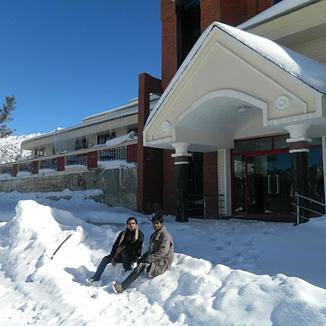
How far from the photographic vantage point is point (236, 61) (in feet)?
36.1

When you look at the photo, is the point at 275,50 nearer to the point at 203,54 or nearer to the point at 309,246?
the point at 203,54

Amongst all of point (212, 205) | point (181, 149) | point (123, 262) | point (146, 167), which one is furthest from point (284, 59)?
point (146, 167)

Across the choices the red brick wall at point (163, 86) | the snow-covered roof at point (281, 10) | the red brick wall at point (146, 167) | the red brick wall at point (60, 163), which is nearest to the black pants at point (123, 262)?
the red brick wall at point (163, 86)

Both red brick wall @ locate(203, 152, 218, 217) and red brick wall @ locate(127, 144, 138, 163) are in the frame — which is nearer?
red brick wall @ locate(203, 152, 218, 217)

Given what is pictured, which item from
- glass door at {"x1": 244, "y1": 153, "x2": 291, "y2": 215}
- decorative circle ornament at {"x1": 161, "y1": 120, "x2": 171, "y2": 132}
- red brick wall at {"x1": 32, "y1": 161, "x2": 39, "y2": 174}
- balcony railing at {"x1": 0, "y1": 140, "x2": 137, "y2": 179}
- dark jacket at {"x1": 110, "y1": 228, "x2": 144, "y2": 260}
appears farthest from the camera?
red brick wall at {"x1": 32, "y1": 161, "x2": 39, "y2": 174}

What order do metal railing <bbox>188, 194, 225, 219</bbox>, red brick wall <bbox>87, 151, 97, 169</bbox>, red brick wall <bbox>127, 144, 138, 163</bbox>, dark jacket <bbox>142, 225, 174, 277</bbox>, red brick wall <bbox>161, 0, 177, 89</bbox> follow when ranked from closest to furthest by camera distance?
dark jacket <bbox>142, 225, 174, 277</bbox>
metal railing <bbox>188, 194, 225, 219</bbox>
red brick wall <bbox>127, 144, 138, 163</bbox>
red brick wall <bbox>161, 0, 177, 89</bbox>
red brick wall <bbox>87, 151, 97, 169</bbox>

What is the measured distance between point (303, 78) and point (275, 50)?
175 cm

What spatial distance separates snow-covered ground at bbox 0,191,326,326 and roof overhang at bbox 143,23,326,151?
2835 millimetres

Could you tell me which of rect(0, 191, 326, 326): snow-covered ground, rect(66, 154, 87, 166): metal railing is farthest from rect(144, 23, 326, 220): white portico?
rect(66, 154, 87, 166): metal railing

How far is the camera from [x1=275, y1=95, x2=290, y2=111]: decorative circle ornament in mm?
9904

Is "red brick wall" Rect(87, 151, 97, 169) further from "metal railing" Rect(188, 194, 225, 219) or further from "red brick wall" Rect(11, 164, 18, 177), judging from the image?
"red brick wall" Rect(11, 164, 18, 177)

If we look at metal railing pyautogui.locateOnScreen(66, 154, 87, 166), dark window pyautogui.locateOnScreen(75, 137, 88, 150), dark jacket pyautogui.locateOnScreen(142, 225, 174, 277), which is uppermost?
dark window pyautogui.locateOnScreen(75, 137, 88, 150)

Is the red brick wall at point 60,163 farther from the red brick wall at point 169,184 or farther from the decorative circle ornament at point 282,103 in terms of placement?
the decorative circle ornament at point 282,103

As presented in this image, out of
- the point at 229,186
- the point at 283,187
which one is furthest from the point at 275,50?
the point at 229,186
